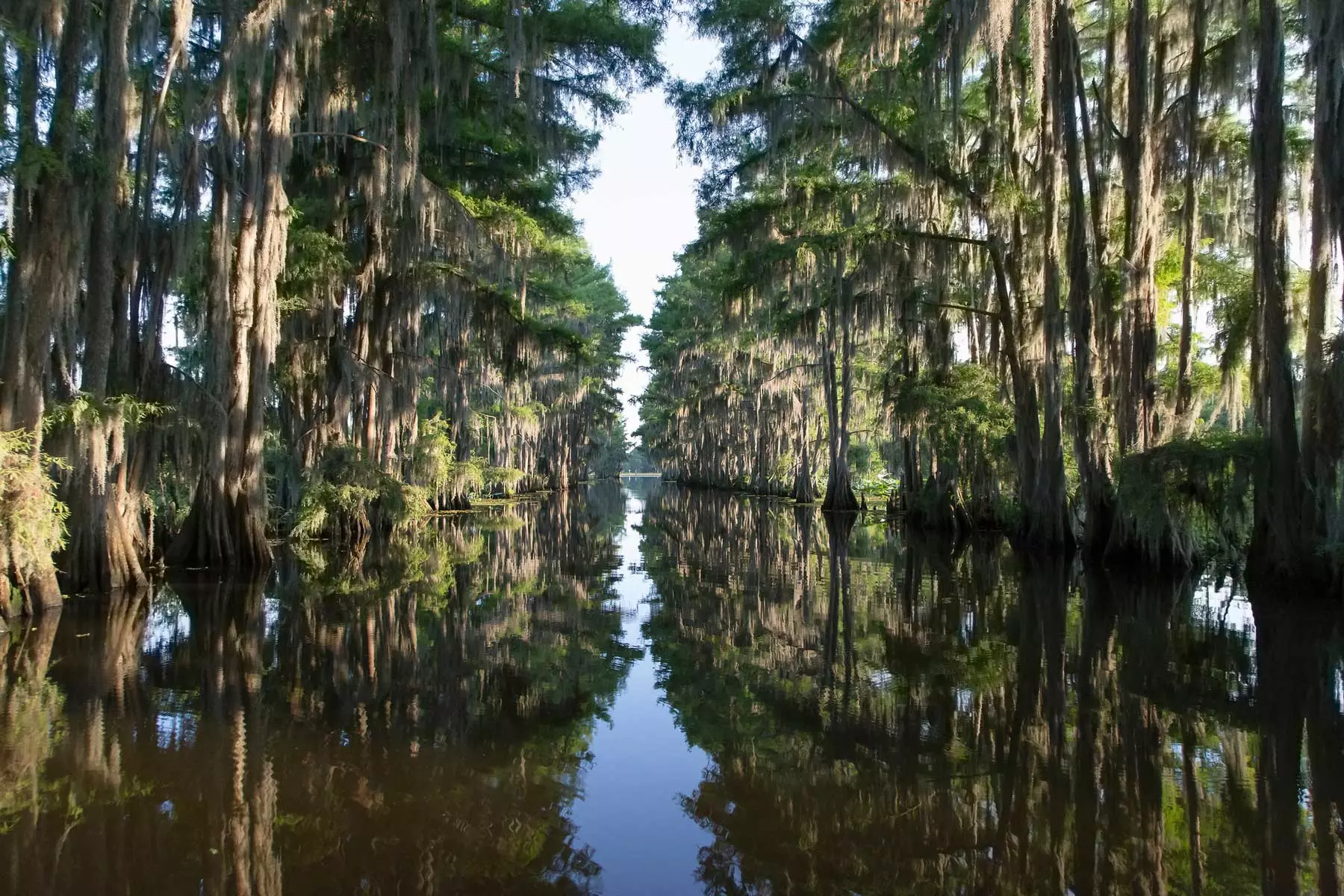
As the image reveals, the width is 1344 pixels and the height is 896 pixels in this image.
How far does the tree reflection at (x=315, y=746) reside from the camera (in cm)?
283

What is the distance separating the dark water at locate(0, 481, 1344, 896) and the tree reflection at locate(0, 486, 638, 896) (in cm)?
2

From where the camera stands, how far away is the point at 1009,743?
414 cm

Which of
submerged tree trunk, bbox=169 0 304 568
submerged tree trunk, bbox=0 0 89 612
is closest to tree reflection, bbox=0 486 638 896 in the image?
submerged tree trunk, bbox=0 0 89 612

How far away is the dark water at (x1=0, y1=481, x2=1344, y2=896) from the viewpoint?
2.87m

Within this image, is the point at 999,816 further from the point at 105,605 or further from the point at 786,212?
the point at 786,212

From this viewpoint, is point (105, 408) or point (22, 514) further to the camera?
point (105, 408)

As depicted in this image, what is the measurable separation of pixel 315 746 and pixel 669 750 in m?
1.68

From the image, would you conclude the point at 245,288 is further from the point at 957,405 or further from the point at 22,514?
the point at 957,405

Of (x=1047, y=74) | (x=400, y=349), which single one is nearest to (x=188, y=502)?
(x=400, y=349)

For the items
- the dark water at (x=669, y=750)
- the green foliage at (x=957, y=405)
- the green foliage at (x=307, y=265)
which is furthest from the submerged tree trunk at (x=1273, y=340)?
the green foliage at (x=307, y=265)

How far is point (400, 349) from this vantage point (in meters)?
17.0

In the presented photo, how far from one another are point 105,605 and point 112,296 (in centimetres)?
368

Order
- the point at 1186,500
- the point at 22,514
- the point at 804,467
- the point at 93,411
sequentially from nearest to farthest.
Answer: the point at 22,514 → the point at 93,411 → the point at 1186,500 → the point at 804,467

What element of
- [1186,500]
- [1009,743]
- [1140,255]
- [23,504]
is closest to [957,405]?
[1140,255]
